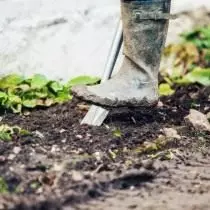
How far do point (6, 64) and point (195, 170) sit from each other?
3.95 feet

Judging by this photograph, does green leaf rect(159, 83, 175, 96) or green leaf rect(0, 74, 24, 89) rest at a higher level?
green leaf rect(0, 74, 24, 89)

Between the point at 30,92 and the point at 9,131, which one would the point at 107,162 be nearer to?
the point at 9,131

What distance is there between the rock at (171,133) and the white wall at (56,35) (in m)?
0.78

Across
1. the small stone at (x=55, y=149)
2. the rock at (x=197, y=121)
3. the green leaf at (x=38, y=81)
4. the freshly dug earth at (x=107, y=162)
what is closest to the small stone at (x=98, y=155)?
the freshly dug earth at (x=107, y=162)

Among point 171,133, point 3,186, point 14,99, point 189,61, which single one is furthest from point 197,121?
point 3,186

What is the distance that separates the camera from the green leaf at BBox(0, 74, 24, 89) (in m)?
A: 3.46

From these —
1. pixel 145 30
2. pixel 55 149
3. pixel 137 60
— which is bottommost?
pixel 55 149

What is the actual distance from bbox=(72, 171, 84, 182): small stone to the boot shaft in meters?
0.75

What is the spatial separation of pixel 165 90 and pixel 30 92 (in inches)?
30.7

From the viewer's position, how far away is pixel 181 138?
3.12m

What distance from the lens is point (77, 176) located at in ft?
8.02

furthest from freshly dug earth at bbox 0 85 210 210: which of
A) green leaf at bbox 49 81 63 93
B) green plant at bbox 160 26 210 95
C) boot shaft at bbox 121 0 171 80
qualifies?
green plant at bbox 160 26 210 95

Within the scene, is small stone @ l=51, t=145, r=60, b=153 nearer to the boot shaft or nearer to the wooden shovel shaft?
the wooden shovel shaft

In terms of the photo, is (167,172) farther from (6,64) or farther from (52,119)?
(6,64)
